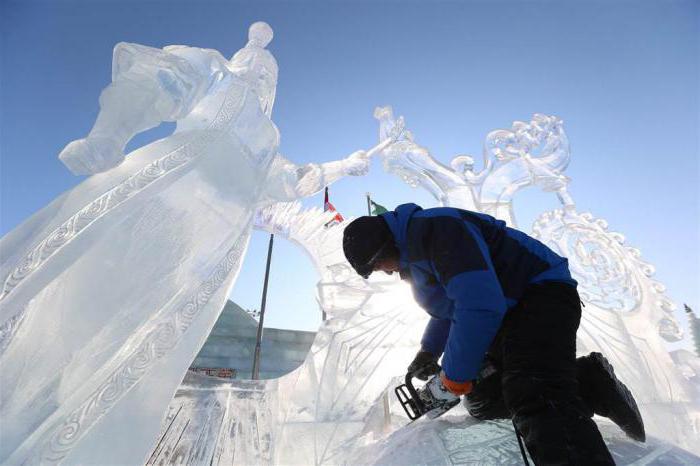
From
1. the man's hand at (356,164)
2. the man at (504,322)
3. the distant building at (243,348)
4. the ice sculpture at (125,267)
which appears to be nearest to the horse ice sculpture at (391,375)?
the man at (504,322)

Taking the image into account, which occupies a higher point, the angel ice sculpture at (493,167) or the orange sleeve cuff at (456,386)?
the angel ice sculpture at (493,167)

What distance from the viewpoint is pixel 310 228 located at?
3148 mm

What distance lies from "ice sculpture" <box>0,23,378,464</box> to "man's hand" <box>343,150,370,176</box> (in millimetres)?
864

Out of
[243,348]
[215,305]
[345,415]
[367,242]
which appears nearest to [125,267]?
[215,305]

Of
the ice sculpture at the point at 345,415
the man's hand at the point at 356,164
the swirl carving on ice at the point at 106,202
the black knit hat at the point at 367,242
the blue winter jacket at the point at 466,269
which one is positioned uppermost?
the man's hand at the point at 356,164

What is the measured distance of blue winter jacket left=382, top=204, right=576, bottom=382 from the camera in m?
1.24

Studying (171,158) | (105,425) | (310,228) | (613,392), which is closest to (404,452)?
(613,392)

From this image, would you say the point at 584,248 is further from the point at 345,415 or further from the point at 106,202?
the point at 106,202

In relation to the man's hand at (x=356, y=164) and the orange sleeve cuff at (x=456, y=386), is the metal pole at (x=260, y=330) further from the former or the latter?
the orange sleeve cuff at (x=456, y=386)

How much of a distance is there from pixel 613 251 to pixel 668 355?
0.70 metres

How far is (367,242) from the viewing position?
1485mm

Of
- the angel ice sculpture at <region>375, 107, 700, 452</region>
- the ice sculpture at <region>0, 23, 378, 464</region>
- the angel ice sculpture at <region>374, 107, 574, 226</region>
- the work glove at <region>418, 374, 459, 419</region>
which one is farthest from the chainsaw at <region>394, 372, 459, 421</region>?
the angel ice sculpture at <region>374, 107, 574, 226</region>

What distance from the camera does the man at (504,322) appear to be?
46.7 inches

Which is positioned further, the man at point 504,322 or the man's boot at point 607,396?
the man's boot at point 607,396
